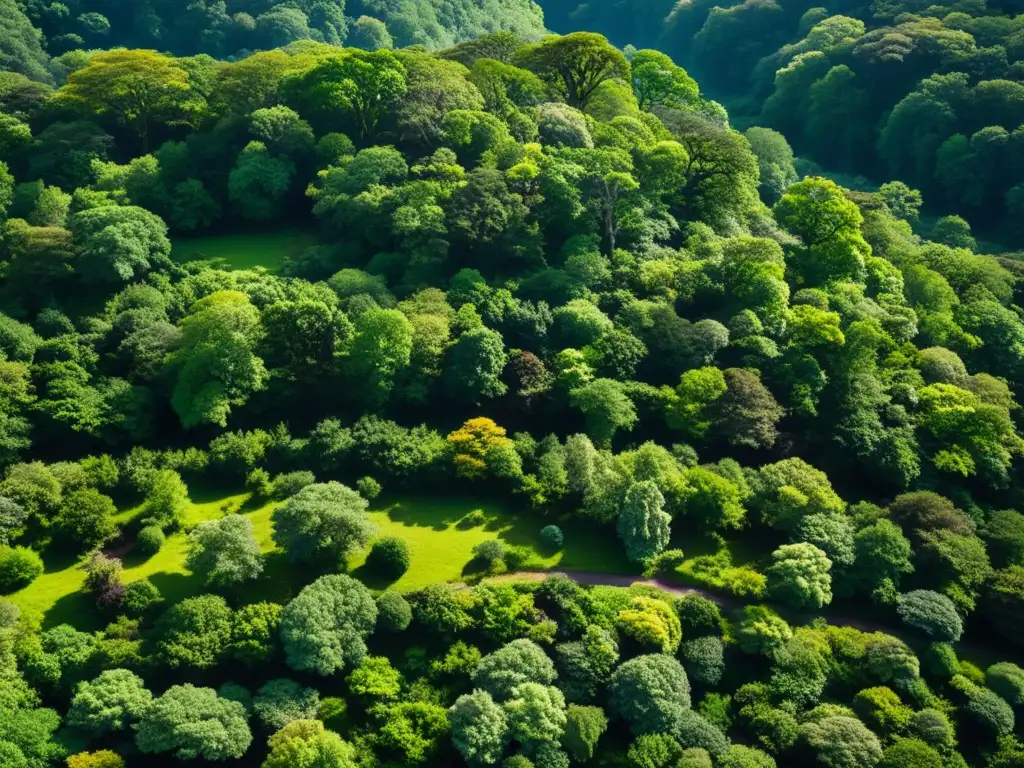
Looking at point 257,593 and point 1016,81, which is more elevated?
point 1016,81

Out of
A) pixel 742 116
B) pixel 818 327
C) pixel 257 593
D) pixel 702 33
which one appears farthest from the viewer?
pixel 702 33

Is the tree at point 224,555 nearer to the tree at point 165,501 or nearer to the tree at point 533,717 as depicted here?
the tree at point 165,501

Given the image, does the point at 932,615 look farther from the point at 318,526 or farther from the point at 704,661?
the point at 318,526

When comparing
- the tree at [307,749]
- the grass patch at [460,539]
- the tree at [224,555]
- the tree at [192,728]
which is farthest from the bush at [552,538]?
the tree at [192,728]

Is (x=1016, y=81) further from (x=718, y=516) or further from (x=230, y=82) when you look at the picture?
(x=230, y=82)

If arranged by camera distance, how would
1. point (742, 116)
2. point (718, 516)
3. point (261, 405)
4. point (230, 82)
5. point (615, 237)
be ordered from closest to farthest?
point (718, 516) < point (261, 405) < point (615, 237) < point (230, 82) < point (742, 116)

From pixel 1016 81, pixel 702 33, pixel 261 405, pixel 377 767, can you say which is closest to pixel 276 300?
pixel 261 405

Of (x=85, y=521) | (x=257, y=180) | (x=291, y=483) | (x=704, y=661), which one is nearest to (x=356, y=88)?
(x=257, y=180)

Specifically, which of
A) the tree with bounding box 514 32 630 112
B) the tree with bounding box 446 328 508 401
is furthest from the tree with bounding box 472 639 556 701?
the tree with bounding box 514 32 630 112
